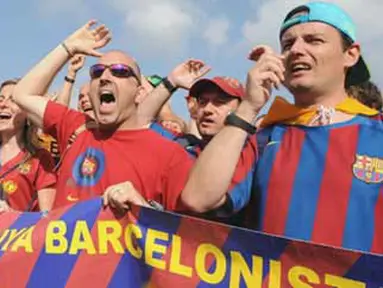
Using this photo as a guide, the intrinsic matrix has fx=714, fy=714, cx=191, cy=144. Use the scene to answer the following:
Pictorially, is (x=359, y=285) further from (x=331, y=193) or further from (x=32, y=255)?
(x=32, y=255)

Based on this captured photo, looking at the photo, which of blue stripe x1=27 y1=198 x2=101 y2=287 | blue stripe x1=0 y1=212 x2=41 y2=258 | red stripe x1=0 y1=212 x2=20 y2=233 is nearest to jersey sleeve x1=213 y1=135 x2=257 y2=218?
blue stripe x1=27 y1=198 x2=101 y2=287

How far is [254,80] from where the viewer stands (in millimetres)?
2820

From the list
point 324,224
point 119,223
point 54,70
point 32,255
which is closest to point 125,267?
point 119,223

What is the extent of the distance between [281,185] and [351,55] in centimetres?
67

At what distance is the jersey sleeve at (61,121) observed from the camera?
4.44 metres

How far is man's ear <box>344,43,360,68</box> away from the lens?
10.2ft

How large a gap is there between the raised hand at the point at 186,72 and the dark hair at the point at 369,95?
1.46 m

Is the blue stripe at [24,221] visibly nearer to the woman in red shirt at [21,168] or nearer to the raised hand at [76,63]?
the woman in red shirt at [21,168]

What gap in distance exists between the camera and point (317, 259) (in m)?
2.77

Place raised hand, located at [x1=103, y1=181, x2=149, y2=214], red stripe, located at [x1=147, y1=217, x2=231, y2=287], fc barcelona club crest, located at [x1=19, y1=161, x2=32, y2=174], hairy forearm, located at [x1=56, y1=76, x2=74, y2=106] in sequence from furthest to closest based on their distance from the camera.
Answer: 1. hairy forearm, located at [x1=56, y1=76, x2=74, y2=106]
2. fc barcelona club crest, located at [x1=19, y1=161, x2=32, y2=174]
3. raised hand, located at [x1=103, y1=181, x2=149, y2=214]
4. red stripe, located at [x1=147, y1=217, x2=231, y2=287]

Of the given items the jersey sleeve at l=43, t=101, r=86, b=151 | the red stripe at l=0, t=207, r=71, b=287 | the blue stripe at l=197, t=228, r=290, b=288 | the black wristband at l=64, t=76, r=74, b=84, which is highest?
the black wristband at l=64, t=76, r=74, b=84

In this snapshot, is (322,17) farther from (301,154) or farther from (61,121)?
(61,121)

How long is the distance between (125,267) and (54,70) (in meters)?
2.03

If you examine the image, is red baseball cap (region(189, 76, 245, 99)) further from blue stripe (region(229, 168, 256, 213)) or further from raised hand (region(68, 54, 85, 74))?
raised hand (region(68, 54, 85, 74))
